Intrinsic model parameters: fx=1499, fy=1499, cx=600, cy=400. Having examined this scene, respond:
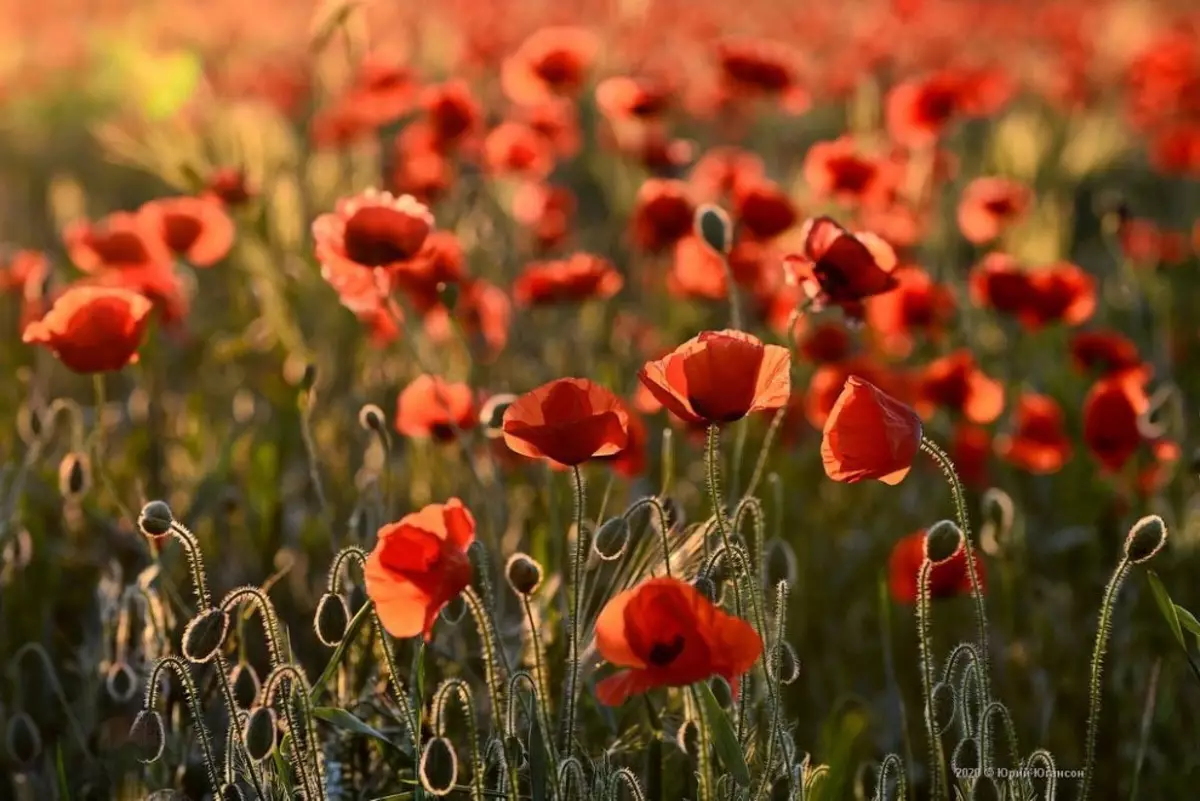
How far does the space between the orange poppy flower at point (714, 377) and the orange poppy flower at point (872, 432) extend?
0.06m

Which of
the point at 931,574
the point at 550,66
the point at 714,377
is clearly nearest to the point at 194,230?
the point at 550,66

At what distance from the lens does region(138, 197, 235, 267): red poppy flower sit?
2766 millimetres

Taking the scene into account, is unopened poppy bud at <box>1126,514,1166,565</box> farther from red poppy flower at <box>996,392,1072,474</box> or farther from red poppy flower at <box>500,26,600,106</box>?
red poppy flower at <box>500,26,600,106</box>

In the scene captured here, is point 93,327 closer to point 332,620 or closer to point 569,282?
point 332,620

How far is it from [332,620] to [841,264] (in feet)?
2.52

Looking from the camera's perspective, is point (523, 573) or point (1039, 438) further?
point (1039, 438)

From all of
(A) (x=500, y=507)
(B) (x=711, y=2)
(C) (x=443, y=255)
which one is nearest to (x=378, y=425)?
(A) (x=500, y=507)

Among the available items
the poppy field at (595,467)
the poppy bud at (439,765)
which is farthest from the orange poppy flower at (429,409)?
the poppy bud at (439,765)

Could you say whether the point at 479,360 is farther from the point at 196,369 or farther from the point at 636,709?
the point at 636,709

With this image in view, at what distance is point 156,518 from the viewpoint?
1.50 meters

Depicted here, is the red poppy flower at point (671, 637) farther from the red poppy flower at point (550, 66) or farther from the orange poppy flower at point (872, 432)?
the red poppy flower at point (550, 66)

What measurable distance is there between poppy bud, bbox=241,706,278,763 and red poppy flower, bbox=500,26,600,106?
2231 millimetres

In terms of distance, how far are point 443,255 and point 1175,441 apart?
1.36 meters

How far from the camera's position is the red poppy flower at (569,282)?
109 inches
